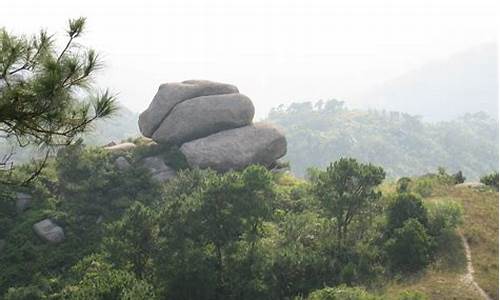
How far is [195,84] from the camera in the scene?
4169 centimetres

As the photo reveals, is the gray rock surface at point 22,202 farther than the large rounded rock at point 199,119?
No

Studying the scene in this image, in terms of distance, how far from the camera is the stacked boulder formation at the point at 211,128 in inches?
1443

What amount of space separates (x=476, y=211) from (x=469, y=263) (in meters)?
7.47

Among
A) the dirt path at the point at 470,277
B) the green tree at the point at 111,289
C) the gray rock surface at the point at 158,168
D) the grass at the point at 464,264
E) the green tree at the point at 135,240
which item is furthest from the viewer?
the gray rock surface at the point at 158,168

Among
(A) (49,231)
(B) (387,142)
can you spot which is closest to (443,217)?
(A) (49,231)

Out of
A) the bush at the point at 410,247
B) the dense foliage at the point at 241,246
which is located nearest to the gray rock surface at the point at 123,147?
the dense foliage at the point at 241,246

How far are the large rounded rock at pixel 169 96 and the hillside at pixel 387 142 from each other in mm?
84491

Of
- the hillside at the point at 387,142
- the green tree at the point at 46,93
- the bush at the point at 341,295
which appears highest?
the green tree at the point at 46,93

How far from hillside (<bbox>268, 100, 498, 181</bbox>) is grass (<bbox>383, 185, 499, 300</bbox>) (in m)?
89.5

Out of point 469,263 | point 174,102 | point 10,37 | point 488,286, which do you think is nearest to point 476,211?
point 469,263

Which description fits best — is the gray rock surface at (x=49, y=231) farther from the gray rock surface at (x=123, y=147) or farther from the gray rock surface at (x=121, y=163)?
the gray rock surface at (x=123, y=147)

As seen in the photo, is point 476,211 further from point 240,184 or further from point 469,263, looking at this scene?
point 240,184

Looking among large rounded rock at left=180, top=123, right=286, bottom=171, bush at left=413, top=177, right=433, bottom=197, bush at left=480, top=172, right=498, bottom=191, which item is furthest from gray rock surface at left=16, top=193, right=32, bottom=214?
bush at left=480, top=172, right=498, bottom=191

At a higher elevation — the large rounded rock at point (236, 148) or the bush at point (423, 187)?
the large rounded rock at point (236, 148)
